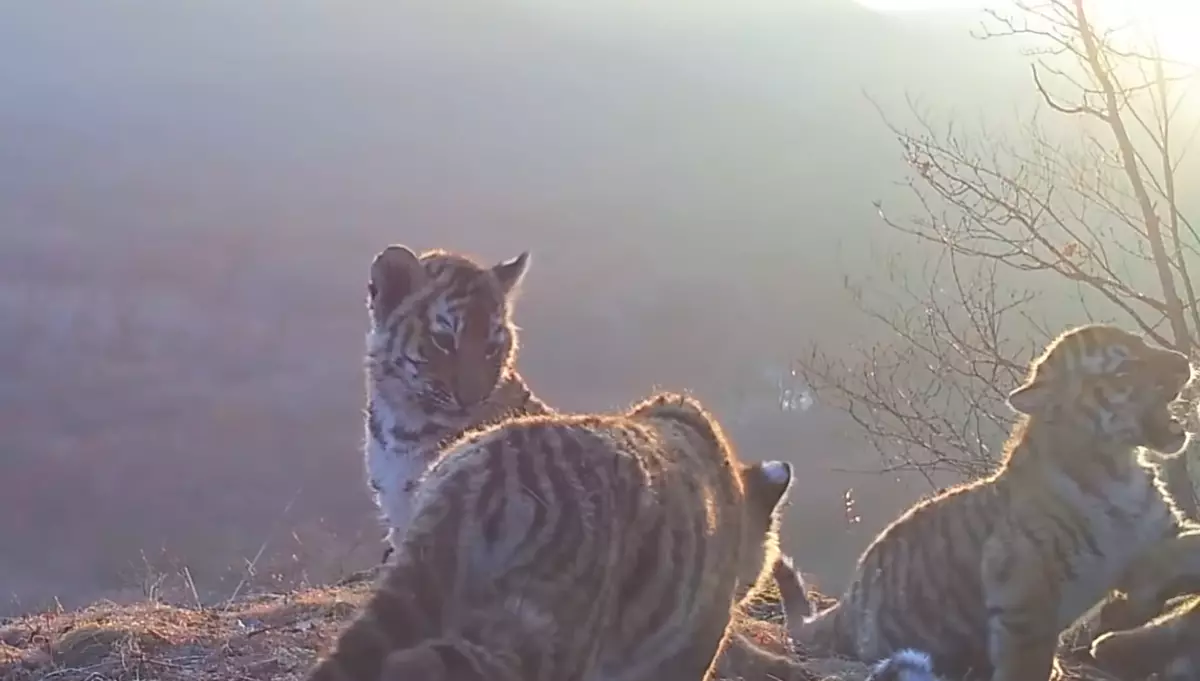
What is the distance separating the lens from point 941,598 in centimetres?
545

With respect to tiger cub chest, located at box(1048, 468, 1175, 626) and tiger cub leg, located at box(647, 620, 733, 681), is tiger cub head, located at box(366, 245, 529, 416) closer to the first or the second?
tiger cub leg, located at box(647, 620, 733, 681)

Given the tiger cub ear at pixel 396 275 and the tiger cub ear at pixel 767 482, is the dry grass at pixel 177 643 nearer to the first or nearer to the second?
the tiger cub ear at pixel 396 275

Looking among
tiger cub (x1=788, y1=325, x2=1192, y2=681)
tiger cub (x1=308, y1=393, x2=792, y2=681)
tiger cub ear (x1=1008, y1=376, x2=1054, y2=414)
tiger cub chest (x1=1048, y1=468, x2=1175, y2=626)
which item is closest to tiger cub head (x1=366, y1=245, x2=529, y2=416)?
tiger cub (x1=308, y1=393, x2=792, y2=681)

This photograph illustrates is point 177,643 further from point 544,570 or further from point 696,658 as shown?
point 544,570

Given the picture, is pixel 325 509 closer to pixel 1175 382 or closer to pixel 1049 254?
pixel 1049 254

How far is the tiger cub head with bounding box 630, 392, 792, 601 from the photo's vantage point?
5.04m

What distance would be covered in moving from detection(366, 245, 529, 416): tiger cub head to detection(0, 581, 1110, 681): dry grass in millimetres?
1017

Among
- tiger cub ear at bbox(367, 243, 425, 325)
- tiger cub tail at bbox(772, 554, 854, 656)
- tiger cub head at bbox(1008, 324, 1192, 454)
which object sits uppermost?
tiger cub head at bbox(1008, 324, 1192, 454)

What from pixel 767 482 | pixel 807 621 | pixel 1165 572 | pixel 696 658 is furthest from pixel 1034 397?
pixel 696 658

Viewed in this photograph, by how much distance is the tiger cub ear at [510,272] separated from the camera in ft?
21.6

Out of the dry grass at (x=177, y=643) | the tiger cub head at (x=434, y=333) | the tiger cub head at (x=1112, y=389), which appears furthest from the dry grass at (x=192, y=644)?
the tiger cub head at (x=1112, y=389)

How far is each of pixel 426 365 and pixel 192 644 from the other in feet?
5.15

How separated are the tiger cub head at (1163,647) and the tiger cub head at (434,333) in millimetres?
2890

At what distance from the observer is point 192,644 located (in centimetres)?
579
